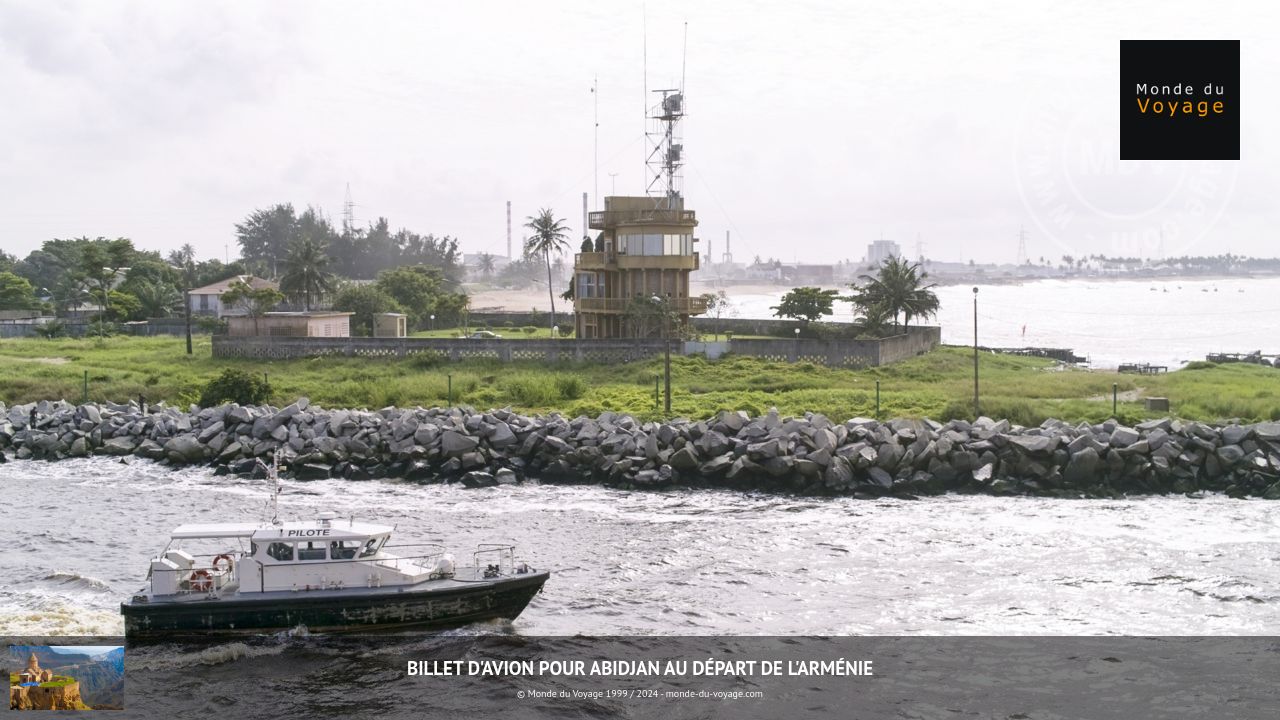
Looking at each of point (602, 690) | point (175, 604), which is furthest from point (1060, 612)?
point (175, 604)

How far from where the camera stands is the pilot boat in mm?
28141

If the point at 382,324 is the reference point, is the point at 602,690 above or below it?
below

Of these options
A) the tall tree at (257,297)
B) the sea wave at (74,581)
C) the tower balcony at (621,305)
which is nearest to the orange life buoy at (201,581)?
the sea wave at (74,581)

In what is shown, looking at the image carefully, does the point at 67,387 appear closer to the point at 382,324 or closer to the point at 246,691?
the point at 382,324

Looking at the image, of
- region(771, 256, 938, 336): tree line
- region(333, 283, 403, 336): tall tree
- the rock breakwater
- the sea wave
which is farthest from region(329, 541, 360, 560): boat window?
region(333, 283, 403, 336): tall tree

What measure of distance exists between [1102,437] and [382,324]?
189 feet

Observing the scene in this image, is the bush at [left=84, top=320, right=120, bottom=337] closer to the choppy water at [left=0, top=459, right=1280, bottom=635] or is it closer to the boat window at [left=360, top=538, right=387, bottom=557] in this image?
the choppy water at [left=0, top=459, right=1280, bottom=635]

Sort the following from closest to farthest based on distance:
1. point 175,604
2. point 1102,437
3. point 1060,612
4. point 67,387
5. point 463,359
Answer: point 175,604
point 1060,612
point 1102,437
point 67,387
point 463,359

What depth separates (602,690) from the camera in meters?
25.5

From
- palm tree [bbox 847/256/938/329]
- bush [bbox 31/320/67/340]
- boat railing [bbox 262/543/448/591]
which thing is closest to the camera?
boat railing [bbox 262/543/448/591]

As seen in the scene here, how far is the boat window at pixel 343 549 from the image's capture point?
29.0 meters

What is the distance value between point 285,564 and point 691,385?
35.7 metres

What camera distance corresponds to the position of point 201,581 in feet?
93.6

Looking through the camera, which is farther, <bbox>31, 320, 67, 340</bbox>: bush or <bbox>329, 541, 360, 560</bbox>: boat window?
<bbox>31, 320, 67, 340</bbox>: bush
